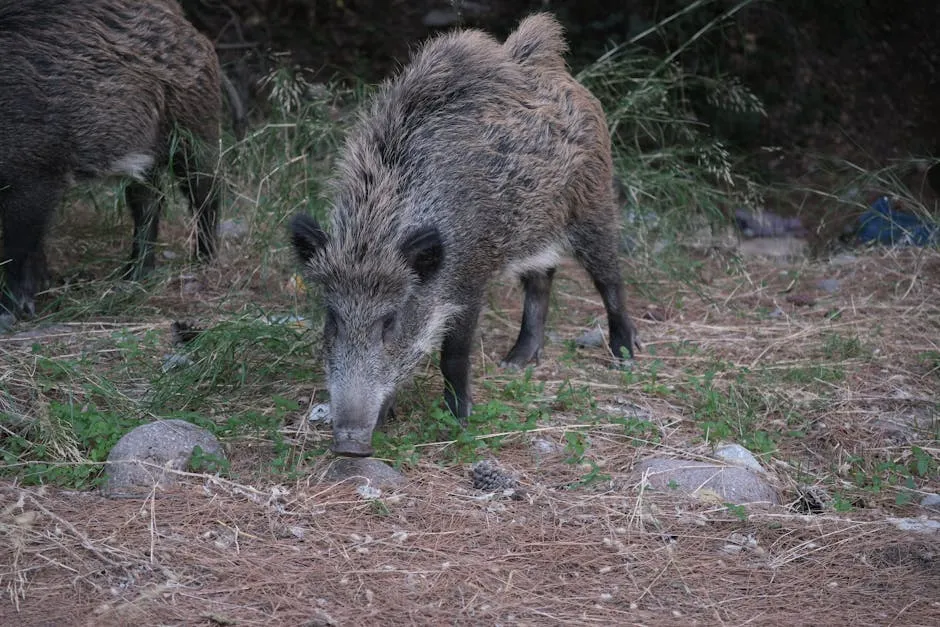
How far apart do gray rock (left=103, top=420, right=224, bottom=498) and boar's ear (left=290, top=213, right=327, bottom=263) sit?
80 centimetres

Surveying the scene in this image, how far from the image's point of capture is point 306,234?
13.0ft

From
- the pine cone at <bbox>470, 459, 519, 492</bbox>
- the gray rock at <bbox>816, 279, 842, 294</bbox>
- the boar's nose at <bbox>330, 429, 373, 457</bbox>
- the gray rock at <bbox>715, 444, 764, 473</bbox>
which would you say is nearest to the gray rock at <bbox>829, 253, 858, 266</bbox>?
the gray rock at <bbox>816, 279, 842, 294</bbox>

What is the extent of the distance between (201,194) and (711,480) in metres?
3.38

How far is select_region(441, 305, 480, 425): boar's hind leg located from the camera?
430 cm

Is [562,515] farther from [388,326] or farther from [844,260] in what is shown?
[844,260]

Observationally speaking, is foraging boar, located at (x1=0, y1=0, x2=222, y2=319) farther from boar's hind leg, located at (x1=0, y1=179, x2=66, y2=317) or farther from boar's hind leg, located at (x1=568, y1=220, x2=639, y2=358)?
boar's hind leg, located at (x1=568, y1=220, x2=639, y2=358)

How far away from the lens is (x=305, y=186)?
6.07m

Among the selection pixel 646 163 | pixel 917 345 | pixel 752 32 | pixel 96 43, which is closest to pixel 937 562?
pixel 917 345

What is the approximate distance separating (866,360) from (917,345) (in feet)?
1.42

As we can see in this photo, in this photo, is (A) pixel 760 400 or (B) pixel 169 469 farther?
(A) pixel 760 400

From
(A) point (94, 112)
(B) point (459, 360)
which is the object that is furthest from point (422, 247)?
(A) point (94, 112)

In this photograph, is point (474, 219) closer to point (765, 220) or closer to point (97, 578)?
point (97, 578)

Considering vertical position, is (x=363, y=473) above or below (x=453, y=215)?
below

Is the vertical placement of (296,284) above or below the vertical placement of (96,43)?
below
